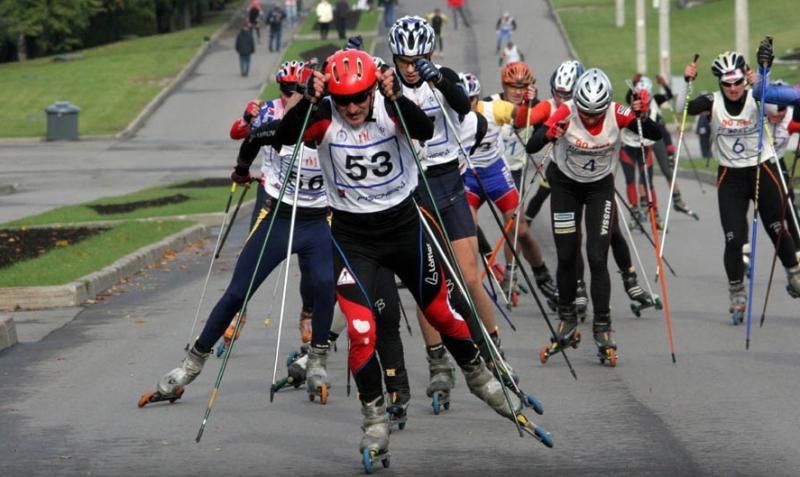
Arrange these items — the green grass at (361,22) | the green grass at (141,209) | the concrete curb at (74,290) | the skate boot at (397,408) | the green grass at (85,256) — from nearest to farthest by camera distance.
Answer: the skate boot at (397,408), the concrete curb at (74,290), the green grass at (85,256), the green grass at (141,209), the green grass at (361,22)

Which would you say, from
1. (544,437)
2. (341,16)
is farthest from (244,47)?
(544,437)

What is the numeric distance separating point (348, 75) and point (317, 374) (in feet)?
8.73

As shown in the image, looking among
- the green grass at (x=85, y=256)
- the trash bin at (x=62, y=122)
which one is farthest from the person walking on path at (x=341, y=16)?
the green grass at (x=85, y=256)

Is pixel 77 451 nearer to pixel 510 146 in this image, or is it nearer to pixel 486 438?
pixel 486 438

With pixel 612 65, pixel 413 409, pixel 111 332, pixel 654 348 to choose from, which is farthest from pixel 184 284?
pixel 612 65

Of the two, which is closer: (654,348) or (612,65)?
(654,348)

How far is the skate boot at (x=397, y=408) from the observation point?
8734 millimetres

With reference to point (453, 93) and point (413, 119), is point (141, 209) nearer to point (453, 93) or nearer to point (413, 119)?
point (453, 93)

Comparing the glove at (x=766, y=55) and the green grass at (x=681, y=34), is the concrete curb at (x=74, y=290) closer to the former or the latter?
the glove at (x=766, y=55)

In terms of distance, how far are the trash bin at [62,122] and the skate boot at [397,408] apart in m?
40.0

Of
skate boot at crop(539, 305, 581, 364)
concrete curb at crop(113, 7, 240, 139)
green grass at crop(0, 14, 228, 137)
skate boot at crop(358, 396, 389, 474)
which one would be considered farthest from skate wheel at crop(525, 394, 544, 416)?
green grass at crop(0, 14, 228, 137)

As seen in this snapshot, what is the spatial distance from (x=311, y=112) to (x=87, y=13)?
6432 cm

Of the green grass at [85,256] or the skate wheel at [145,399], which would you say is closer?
the skate wheel at [145,399]

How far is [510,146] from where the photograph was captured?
16.1 meters
